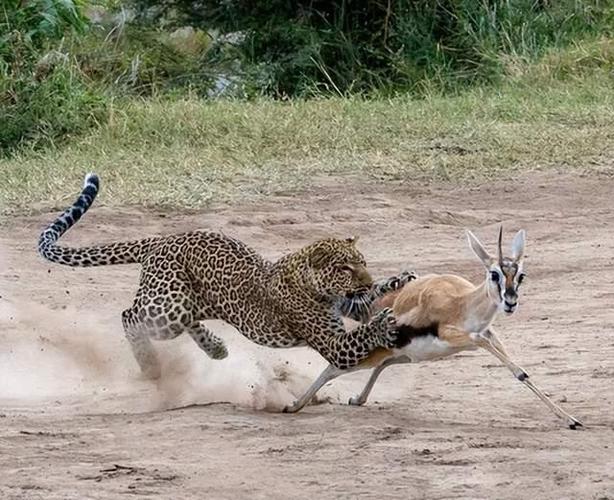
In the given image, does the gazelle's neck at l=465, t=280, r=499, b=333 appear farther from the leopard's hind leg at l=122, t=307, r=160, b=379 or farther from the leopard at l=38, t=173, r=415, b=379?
the leopard's hind leg at l=122, t=307, r=160, b=379

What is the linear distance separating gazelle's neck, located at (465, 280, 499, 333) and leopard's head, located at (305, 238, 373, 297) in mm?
683

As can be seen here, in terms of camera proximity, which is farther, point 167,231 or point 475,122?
point 475,122

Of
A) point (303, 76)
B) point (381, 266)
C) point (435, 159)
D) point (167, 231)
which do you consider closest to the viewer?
point (381, 266)

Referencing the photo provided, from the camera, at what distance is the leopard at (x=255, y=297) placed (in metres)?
6.77

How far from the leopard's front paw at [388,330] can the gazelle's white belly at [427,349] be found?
0.16 ft

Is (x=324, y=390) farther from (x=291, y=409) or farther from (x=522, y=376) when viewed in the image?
(x=522, y=376)

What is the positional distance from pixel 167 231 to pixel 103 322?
212 cm

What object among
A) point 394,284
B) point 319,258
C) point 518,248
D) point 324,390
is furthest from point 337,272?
point 518,248

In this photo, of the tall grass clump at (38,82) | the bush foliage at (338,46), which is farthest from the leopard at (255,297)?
the bush foliage at (338,46)

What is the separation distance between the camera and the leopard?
6773 mm

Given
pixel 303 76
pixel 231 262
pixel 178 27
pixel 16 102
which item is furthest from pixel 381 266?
pixel 178 27

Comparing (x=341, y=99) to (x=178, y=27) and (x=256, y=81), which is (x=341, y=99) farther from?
(x=178, y=27)

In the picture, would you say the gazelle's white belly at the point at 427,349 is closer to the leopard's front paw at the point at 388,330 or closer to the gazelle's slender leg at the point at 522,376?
the leopard's front paw at the point at 388,330

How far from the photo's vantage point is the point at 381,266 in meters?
9.72
